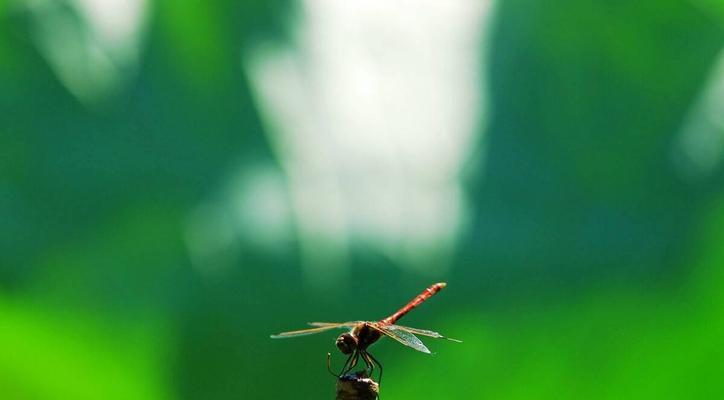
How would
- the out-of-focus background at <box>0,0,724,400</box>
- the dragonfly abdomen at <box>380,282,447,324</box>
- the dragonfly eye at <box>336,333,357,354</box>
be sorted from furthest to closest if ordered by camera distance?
the out-of-focus background at <box>0,0,724,400</box>, the dragonfly abdomen at <box>380,282,447,324</box>, the dragonfly eye at <box>336,333,357,354</box>

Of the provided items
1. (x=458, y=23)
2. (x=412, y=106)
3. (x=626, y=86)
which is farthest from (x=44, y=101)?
(x=626, y=86)

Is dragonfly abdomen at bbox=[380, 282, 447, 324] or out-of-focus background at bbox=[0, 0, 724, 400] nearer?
dragonfly abdomen at bbox=[380, 282, 447, 324]

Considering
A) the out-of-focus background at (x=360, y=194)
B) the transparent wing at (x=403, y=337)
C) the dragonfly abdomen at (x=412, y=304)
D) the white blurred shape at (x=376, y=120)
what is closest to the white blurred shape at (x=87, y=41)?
the out-of-focus background at (x=360, y=194)

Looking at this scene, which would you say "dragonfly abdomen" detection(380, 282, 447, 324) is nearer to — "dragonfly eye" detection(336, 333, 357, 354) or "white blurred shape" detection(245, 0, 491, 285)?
"dragonfly eye" detection(336, 333, 357, 354)

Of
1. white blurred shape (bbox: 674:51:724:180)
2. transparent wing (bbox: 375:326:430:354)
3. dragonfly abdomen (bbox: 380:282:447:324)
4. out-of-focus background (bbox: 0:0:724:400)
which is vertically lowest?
transparent wing (bbox: 375:326:430:354)

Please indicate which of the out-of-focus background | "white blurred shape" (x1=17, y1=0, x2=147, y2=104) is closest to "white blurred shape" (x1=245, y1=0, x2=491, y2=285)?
the out-of-focus background

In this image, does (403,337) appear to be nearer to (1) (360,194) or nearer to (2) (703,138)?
(1) (360,194)

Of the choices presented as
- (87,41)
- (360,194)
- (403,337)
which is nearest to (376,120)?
(360,194)

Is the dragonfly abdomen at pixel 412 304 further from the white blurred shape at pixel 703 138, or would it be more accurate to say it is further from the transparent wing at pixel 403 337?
the white blurred shape at pixel 703 138
